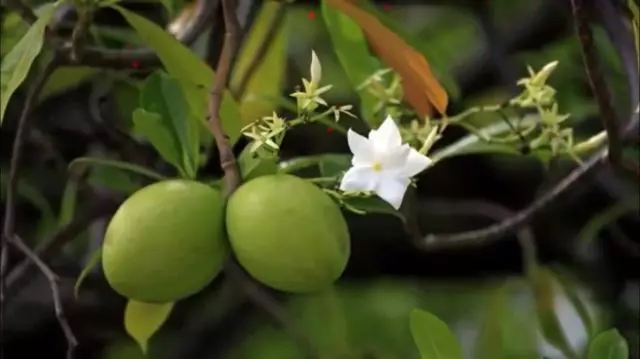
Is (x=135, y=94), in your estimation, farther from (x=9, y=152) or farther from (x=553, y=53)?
(x=553, y=53)

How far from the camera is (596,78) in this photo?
1.26ft

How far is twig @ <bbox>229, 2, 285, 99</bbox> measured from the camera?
458 millimetres

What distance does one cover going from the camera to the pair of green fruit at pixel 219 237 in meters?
0.33

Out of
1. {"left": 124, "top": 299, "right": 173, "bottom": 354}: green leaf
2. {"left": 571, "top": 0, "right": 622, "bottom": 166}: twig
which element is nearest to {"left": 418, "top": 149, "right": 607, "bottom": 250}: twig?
{"left": 571, "top": 0, "right": 622, "bottom": 166}: twig

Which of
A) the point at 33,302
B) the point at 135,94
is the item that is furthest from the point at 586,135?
the point at 33,302

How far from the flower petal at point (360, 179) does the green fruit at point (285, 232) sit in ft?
0.05

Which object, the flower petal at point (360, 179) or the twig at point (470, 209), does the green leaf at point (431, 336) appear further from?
the twig at point (470, 209)

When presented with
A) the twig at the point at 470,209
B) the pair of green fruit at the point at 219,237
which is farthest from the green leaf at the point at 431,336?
the twig at the point at 470,209

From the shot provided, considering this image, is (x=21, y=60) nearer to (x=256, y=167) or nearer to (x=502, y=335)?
(x=256, y=167)

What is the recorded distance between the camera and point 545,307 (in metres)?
0.57

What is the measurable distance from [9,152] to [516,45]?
0.36 m

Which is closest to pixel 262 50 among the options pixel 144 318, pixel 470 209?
pixel 144 318

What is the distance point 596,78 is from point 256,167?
0.44 feet

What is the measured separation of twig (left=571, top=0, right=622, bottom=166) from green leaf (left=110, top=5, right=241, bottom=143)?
134mm
